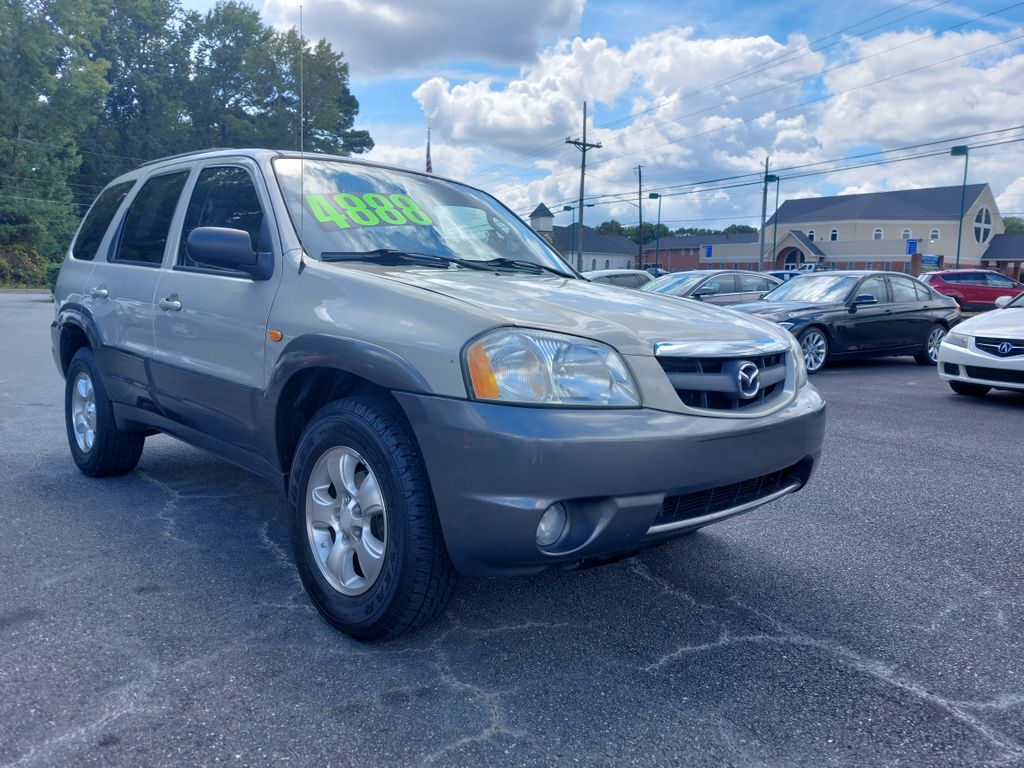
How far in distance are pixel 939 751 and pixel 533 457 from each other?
4.41 ft

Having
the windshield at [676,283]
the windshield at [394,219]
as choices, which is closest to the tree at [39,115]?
the windshield at [676,283]

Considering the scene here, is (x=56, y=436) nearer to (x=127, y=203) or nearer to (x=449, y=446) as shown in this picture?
(x=127, y=203)

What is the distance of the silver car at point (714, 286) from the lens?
14227 millimetres

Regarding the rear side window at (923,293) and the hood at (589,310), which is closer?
the hood at (589,310)

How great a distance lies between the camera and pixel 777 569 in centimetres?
358

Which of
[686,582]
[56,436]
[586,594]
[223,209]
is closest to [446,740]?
[586,594]

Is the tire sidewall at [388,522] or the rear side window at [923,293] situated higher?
the rear side window at [923,293]

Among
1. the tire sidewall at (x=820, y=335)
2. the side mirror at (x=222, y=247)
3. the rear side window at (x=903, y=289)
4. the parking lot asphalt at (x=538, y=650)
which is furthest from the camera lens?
the rear side window at (x=903, y=289)

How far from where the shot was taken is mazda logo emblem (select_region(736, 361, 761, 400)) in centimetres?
284

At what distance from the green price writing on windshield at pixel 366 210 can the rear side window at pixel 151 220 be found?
1159mm

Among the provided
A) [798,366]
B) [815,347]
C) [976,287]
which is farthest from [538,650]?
[976,287]

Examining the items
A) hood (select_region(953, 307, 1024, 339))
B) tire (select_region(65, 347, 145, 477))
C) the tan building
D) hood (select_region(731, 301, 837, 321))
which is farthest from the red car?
the tan building

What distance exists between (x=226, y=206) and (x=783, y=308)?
917 cm

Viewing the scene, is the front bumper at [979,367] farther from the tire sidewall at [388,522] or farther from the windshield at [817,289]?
the tire sidewall at [388,522]
